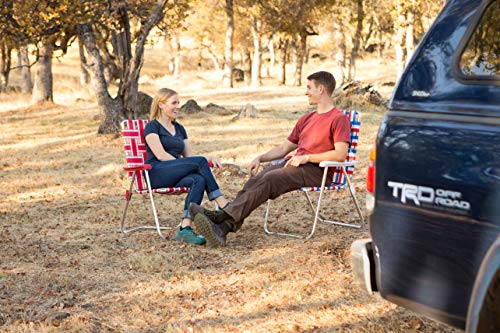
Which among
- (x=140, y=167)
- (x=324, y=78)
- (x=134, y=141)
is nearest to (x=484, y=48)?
(x=324, y=78)

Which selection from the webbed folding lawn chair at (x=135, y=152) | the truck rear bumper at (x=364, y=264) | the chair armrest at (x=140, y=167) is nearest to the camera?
the truck rear bumper at (x=364, y=264)

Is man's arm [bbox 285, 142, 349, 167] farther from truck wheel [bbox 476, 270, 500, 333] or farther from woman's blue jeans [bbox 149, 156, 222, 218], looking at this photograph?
truck wheel [bbox 476, 270, 500, 333]

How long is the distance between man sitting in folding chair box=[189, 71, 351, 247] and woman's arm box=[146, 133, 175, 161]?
2.59ft

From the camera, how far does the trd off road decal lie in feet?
9.11

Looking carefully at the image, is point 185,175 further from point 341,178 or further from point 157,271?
point 341,178

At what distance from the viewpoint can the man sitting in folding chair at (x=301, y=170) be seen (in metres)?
6.28

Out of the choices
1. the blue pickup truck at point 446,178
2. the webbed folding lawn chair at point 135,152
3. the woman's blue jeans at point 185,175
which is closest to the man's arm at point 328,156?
the woman's blue jeans at point 185,175

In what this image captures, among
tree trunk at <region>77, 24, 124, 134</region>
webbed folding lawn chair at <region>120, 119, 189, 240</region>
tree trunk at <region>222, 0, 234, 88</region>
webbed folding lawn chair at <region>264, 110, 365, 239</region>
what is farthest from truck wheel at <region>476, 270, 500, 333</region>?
tree trunk at <region>222, 0, 234, 88</region>

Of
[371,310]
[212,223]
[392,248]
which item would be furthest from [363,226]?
[392,248]

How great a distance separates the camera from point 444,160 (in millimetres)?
2850

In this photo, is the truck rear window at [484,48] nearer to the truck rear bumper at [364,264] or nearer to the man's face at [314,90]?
the truck rear bumper at [364,264]

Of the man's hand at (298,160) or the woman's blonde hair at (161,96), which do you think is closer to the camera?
the man's hand at (298,160)

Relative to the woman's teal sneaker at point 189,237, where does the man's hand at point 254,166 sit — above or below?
above

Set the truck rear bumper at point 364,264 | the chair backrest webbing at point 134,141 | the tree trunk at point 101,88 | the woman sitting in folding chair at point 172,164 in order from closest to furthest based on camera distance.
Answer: the truck rear bumper at point 364,264, the woman sitting in folding chair at point 172,164, the chair backrest webbing at point 134,141, the tree trunk at point 101,88
